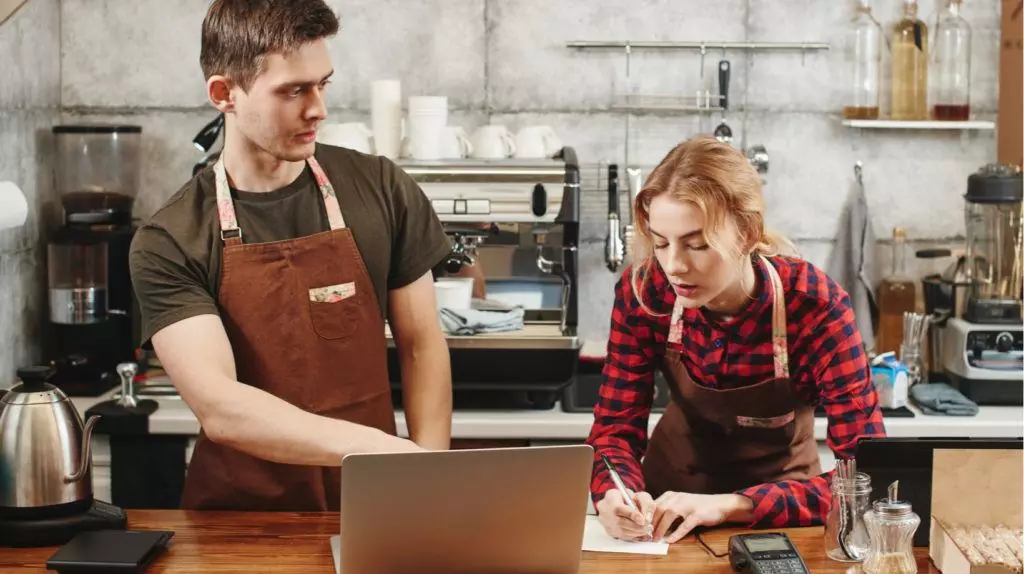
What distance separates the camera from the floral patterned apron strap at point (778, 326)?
88.8 inches

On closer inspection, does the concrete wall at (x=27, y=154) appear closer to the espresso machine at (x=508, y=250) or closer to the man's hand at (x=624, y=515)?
the espresso machine at (x=508, y=250)

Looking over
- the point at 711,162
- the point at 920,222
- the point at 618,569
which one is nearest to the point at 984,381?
the point at 920,222

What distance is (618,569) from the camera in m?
1.90

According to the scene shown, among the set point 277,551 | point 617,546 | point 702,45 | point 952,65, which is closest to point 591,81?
point 702,45

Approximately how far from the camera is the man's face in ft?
6.92

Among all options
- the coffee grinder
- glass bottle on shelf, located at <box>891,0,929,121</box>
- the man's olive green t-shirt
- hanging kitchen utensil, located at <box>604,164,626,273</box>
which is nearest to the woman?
the man's olive green t-shirt

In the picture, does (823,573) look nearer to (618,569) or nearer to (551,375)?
(618,569)

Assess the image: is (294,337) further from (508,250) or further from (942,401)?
(942,401)

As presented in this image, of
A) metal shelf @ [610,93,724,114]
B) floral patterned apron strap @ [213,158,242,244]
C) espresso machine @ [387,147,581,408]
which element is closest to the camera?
floral patterned apron strap @ [213,158,242,244]

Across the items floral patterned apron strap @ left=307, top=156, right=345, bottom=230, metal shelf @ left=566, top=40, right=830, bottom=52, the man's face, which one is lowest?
floral patterned apron strap @ left=307, top=156, right=345, bottom=230

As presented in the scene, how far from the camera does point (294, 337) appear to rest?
2295 millimetres

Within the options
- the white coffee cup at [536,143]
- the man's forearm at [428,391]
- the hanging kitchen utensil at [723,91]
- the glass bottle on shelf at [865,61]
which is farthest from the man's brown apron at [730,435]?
the glass bottle on shelf at [865,61]

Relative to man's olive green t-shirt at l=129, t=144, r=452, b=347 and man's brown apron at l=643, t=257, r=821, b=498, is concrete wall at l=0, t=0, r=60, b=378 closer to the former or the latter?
man's olive green t-shirt at l=129, t=144, r=452, b=347

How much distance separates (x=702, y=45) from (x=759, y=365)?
1656 millimetres
